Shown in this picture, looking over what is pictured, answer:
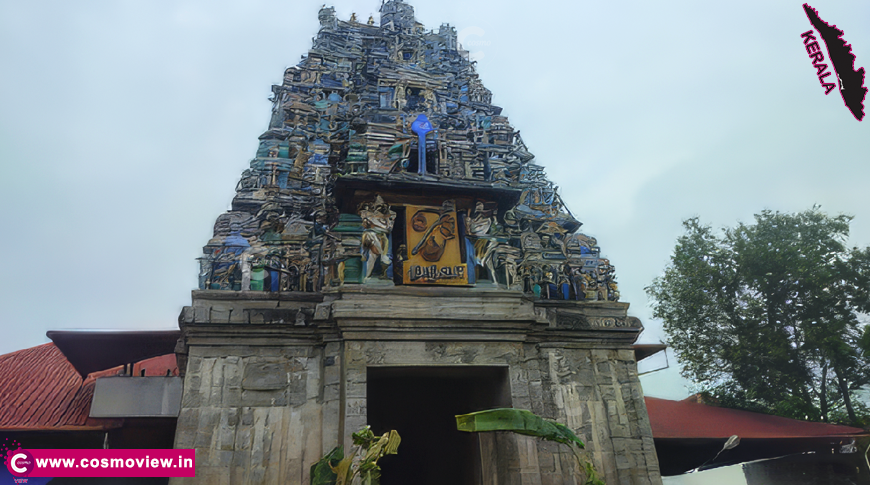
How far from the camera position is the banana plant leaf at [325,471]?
858cm

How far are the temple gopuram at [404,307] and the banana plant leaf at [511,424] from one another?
2.11 metres

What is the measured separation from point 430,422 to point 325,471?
6275 millimetres

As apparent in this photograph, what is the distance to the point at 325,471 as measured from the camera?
866 centimetres

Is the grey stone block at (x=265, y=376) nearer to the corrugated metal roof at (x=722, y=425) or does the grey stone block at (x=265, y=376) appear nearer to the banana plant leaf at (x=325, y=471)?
the banana plant leaf at (x=325, y=471)

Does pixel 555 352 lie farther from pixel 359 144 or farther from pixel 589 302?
pixel 359 144

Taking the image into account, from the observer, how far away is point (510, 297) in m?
11.1

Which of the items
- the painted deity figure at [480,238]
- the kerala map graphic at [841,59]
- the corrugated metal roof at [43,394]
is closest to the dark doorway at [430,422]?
the painted deity figure at [480,238]

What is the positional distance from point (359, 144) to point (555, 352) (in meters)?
5.92

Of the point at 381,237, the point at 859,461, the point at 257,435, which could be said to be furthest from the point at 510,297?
the point at 859,461

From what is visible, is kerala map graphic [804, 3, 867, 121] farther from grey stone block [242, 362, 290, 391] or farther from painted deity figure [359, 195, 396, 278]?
grey stone block [242, 362, 290, 391]

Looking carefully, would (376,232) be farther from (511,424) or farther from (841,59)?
(841,59)

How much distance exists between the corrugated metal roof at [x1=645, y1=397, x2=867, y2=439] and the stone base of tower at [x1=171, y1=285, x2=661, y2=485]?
3.57 m

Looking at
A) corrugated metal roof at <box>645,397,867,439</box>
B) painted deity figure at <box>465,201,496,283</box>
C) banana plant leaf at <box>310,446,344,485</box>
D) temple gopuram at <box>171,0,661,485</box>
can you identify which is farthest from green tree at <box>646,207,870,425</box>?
banana plant leaf at <box>310,446,344,485</box>

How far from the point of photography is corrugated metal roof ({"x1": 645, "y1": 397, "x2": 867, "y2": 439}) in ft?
45.6
